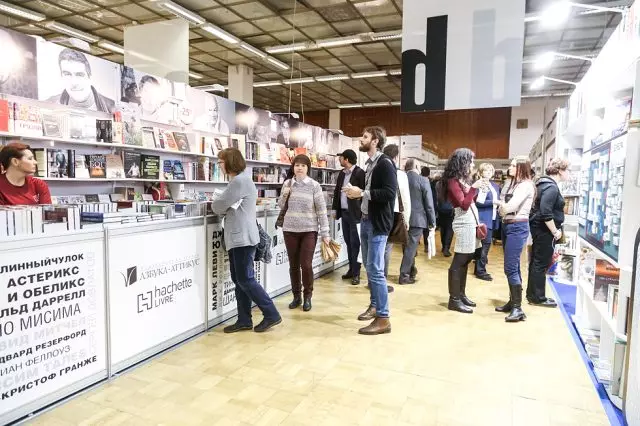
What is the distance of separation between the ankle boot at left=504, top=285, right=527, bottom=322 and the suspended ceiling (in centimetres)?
584

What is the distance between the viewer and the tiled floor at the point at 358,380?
2285mm

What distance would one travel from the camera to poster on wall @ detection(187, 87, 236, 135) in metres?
7.01

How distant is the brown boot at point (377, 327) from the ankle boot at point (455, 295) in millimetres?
1000

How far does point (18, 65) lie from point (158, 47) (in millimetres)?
3499

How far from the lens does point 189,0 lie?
25.3 feet

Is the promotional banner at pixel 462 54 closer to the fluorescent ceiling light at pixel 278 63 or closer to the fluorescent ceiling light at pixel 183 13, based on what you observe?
the fluorescent ceiling light at pixel 183 13

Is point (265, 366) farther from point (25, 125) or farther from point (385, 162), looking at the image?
point (25, 125)

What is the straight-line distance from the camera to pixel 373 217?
334 cm

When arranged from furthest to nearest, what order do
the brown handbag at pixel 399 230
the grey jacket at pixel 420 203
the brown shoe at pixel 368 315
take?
the grey jacket at pixel 420 203 → the brown shoe at pixel 368 315 → the brown handbag at pixel 399 230

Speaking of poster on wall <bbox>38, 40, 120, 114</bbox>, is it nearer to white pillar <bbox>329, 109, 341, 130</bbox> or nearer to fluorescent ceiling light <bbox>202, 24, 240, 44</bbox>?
fluorescent ceiling light <bbox>202, 24, 240, 44</bbox>

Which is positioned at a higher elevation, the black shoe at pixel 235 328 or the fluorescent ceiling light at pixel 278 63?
the fluorescent ceiling light at pixel 278 63

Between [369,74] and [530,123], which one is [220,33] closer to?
[369,74]

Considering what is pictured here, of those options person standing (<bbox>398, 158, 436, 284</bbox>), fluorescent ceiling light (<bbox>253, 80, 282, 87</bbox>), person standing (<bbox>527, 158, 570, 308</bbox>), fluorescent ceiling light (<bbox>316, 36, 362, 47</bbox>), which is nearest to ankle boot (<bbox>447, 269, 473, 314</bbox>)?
person standing (<bbox>527, 158, 570, 308</bbox>)

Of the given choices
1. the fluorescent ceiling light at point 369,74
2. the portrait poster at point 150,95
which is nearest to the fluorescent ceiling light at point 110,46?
the portrait poster at point 150,95
